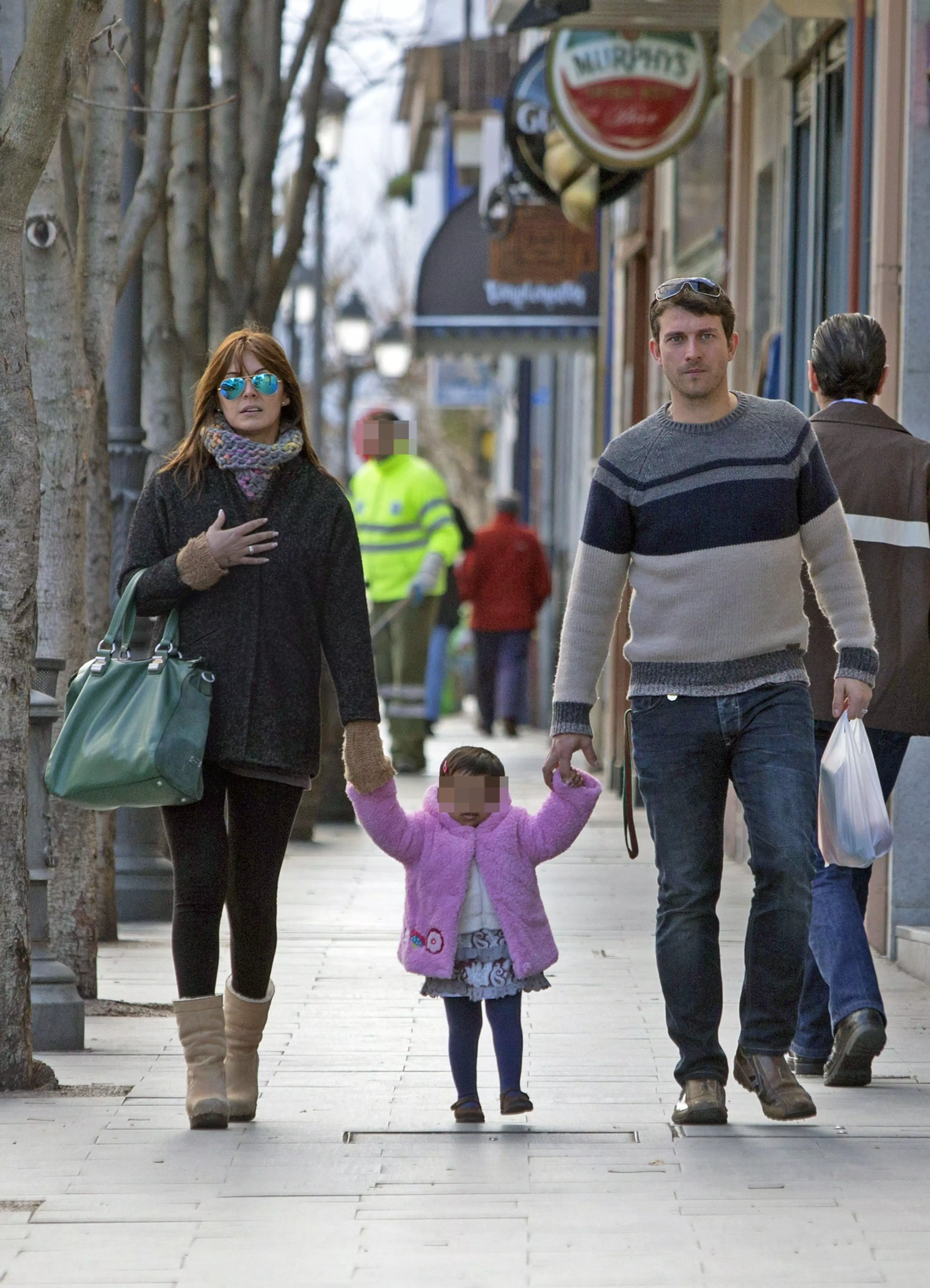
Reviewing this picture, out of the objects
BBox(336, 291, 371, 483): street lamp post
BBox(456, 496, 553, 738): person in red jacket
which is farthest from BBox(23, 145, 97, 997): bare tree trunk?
BBox(336, 291, 371, 483): street lamp post

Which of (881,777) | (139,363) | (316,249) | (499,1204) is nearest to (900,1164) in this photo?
(499,1204)

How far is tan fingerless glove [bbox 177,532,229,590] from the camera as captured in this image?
5.25m

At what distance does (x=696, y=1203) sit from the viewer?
4.64m

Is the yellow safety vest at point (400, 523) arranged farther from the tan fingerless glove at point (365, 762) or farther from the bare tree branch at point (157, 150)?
the tan fingerless glove at point (365, 762)

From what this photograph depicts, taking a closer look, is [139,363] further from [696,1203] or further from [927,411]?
[696,1203]

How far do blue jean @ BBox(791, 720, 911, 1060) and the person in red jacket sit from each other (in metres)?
13.1

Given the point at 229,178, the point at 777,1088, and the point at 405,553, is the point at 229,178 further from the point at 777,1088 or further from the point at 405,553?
the point at 777,1088

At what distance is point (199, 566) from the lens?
526 cm

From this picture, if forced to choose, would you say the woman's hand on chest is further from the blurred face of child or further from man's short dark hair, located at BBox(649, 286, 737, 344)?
man's short dark hair, located at BBox(649, 286, 737, 344)

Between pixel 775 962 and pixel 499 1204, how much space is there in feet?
3.27

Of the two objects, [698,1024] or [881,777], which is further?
[881,777]

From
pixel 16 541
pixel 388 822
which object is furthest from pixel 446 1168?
pixel 16 541

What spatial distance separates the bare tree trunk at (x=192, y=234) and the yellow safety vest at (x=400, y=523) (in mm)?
3022

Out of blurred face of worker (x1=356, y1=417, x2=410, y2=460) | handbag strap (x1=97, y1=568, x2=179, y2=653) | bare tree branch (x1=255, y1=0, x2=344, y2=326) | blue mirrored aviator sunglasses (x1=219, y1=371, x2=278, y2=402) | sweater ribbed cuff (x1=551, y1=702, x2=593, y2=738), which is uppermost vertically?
bare tree branch (x1=255, y1=0, x2=344, y2=326)
